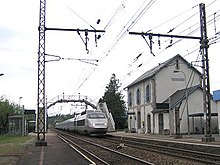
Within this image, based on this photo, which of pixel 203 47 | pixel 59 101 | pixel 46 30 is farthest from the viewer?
pixel 59 101

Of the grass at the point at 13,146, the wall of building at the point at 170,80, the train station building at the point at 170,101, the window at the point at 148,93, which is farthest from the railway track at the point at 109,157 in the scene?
the window at the point at 148,93

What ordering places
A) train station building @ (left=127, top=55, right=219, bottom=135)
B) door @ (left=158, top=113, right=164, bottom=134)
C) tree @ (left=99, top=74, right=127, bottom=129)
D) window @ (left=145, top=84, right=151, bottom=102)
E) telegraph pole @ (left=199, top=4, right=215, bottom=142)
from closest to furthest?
telegraph pole @ (left=199, top=4, right=215, bottom=142)
train station building @ (left=127, top=55, right=219, bottom=135)
door @ (left=158, top=113, right=164, bottom=134)
window @ (left=145, top=84, right=151, bottom=102)
tree @ (left=99, top=74, right=127, bottom=129)

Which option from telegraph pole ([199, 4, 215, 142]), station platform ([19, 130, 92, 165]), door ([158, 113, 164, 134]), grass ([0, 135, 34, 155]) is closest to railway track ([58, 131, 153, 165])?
station platform ([19, 130, 92, 165])

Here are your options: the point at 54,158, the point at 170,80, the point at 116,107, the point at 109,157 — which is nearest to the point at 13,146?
the point at 54,158

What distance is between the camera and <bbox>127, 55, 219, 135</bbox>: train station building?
44.8 meters

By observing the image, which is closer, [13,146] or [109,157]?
[109,157]

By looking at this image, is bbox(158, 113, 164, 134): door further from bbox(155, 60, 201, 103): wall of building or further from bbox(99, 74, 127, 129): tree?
bbox(99, 74, 127, 129): tree

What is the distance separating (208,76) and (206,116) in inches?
120

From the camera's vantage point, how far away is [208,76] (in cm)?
2748

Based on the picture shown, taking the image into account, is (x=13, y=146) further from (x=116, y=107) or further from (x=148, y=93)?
(x=116, y=107)

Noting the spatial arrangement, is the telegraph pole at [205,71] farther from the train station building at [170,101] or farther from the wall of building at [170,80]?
the wall of building at [170,80]

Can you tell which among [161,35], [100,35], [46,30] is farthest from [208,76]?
[46,30]

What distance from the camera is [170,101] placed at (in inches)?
1668

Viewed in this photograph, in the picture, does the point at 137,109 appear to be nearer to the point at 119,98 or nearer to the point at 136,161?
the point at 119,98
